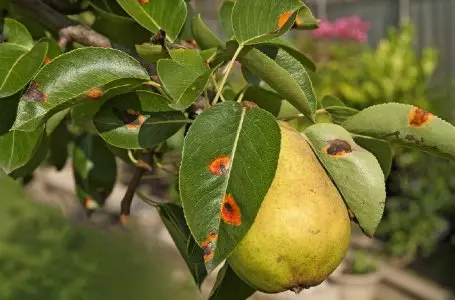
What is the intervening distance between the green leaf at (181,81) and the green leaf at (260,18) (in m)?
0.05

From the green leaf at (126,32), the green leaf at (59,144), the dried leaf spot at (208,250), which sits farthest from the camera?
the green leaf at (59,144)

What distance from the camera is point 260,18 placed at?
626 millimetres

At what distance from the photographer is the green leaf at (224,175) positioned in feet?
1.78

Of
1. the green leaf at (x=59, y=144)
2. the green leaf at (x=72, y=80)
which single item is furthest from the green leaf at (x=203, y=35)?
the green leaf at (x=59, y=144)

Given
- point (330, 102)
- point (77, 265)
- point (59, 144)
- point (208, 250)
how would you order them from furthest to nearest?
point (77, 265), point (59, 144), point (330, 102), point (208, 250)

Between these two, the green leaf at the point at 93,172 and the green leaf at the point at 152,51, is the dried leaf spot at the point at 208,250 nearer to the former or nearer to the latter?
the green leaf at the point at 152,51

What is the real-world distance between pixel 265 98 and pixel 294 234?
0.70 ft

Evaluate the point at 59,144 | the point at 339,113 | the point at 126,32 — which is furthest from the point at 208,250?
the point at 59,144

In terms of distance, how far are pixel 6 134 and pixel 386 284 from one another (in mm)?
2426

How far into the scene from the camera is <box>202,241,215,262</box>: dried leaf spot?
1.76ft

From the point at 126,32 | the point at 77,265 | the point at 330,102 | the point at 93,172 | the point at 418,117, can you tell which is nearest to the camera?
the point at 418,117

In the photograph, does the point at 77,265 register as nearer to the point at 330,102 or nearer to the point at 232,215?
the point at 330,102

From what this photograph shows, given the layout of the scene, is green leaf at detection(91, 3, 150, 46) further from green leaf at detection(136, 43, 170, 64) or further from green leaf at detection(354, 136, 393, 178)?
green leaf at detection(354, 136, 393, 178)

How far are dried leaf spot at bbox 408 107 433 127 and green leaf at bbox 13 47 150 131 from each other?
26 cm
